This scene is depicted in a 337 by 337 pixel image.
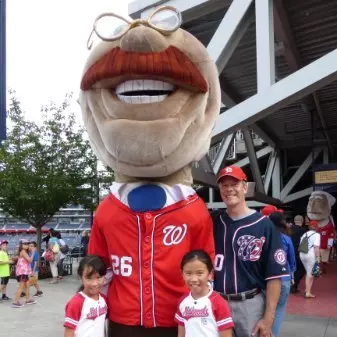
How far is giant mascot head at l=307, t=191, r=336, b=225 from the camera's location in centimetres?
1517

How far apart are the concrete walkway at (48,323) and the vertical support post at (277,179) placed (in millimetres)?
14381

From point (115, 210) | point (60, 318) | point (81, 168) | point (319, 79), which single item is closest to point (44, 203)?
point (81, 168)

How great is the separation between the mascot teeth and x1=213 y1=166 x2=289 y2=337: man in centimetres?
63

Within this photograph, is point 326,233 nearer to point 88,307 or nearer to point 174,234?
point 174,234

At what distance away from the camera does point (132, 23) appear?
3.05 meters

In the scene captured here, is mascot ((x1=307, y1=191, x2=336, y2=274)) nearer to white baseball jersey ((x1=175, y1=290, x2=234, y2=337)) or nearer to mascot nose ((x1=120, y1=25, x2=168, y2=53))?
white baseball jersey ((x1=175, y1=290, x2=234, y2=337))

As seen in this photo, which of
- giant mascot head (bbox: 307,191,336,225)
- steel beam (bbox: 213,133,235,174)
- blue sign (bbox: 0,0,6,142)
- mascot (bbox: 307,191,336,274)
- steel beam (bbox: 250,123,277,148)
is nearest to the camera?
blue sign (bbox: 0,0,6,142)

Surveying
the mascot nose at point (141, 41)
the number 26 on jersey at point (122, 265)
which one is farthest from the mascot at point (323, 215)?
the mascot nose at point (141, 41)

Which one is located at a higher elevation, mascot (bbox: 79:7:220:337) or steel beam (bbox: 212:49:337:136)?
steel beam (bbox: 212:49:337:136)

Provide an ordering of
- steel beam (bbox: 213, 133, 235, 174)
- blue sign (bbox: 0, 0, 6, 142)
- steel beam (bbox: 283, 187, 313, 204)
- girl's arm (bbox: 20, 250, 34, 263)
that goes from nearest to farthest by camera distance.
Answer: blue sign (bbox: 0, 0, 6, 142), girl's arm (bbox: 20, 250, 34, 263), steel beam (bbox: 213, 133, 235, 174), steel beam (bbox: 283, 187, 313, 204)

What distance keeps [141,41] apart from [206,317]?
5.50ft

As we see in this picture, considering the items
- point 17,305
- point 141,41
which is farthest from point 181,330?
point 17,305

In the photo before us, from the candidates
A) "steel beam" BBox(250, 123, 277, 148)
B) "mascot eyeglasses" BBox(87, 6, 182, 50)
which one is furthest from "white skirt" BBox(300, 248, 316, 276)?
"steel beam" BBox(250, 123, 277, 148)

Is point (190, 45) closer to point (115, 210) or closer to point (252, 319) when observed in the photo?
point (115, 210)
